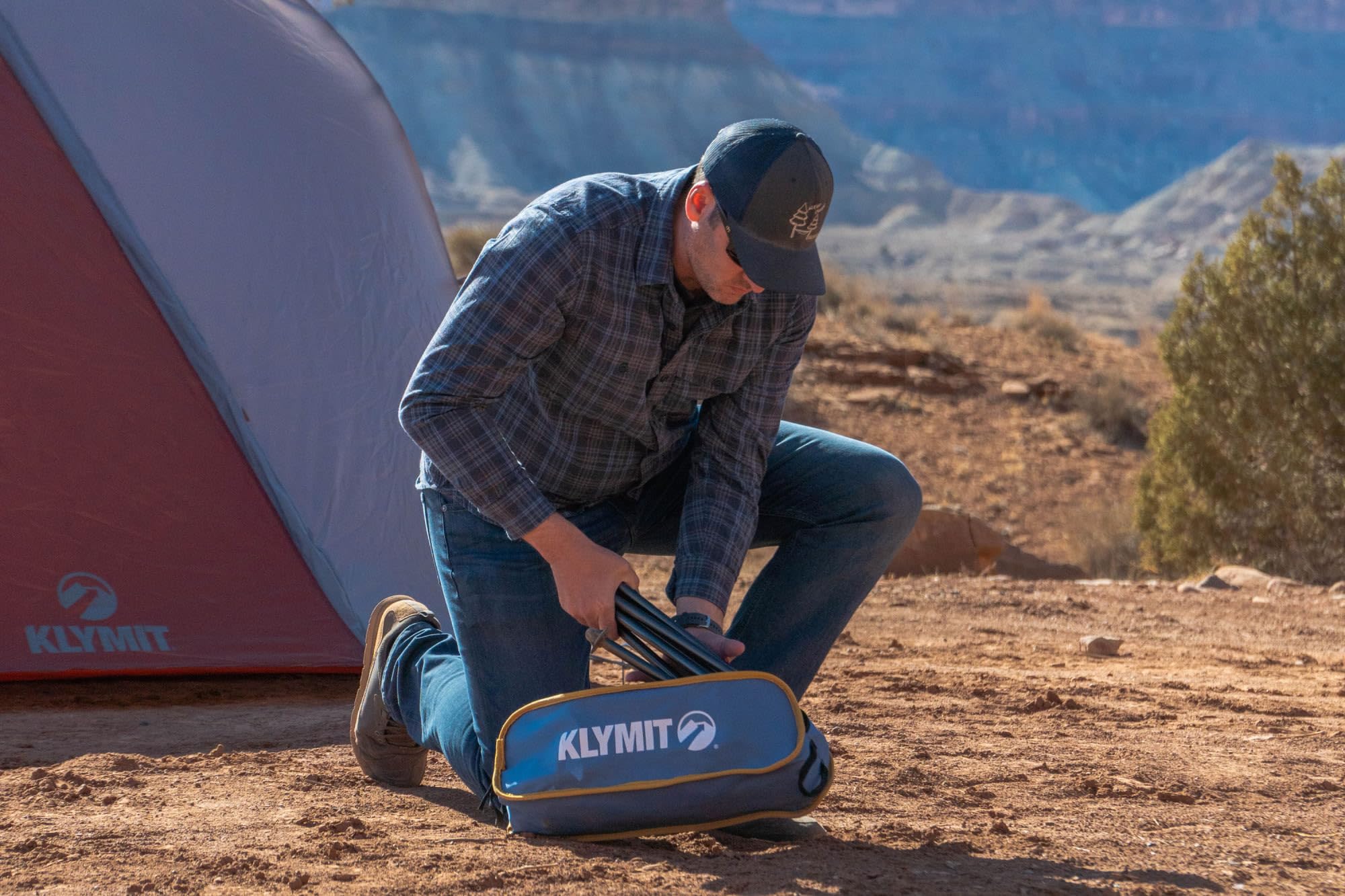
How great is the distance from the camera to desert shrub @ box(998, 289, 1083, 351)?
1623 cm

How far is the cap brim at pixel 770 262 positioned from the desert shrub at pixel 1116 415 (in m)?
10.4

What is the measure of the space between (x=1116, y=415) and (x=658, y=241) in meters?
10.6

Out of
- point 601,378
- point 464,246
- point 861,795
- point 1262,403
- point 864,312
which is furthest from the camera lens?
point 864,312

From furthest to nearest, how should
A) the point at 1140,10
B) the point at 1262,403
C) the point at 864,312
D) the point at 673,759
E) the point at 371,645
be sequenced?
the point at 1140,10, the point at 864,312, the point at 1262,403, the point at 371,645, the point at 673,759

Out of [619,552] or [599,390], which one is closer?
[599,390]

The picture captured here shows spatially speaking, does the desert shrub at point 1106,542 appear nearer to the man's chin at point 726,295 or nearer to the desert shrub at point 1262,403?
the desert shrub at point 1262,403

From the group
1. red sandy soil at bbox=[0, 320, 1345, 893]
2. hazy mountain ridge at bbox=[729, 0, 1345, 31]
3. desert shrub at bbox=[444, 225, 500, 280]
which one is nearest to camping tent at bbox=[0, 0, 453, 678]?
red sandy soil at bbox=[0, 320, 1345, 893]

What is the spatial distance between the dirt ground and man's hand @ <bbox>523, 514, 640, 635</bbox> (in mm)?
404

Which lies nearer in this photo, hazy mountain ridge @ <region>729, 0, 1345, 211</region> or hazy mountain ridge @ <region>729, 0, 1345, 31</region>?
hazy mountain ridge @ <region>729, 0, 1345, 211</region>

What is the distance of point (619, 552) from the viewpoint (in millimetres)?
2846

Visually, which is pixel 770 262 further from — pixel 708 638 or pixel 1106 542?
pixel 1106 542

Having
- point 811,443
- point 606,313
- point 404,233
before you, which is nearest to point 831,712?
point 811,443

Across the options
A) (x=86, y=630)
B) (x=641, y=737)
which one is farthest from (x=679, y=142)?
(x=641, y=737)

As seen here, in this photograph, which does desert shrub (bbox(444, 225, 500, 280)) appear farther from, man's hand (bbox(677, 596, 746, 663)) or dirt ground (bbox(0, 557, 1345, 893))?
man's hand (bbox(677, 596, 746, 663))
